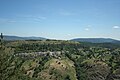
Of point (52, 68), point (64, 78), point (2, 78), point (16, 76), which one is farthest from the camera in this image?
point (52, 68)

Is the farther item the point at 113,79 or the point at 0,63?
the point at 113,79

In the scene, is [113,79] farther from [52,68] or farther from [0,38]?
[0,38]

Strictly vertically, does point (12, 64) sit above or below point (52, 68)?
above

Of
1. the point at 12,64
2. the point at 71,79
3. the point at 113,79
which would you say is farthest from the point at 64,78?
the point at 12,64

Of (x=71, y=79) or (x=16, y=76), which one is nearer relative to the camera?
(x=16, y=76)

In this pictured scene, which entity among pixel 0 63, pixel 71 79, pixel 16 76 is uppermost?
pixel 0 63

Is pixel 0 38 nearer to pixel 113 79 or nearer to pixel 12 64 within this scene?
pixel 12 64

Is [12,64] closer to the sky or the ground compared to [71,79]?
closer to the sky

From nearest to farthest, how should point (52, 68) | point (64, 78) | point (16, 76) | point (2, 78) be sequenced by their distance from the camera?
1. point (2, 78)
2. point (16, 76)
3. point (64, 78)
4. point (52, 68)

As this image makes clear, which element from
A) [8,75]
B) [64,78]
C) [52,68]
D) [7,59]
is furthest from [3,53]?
[52,68]
